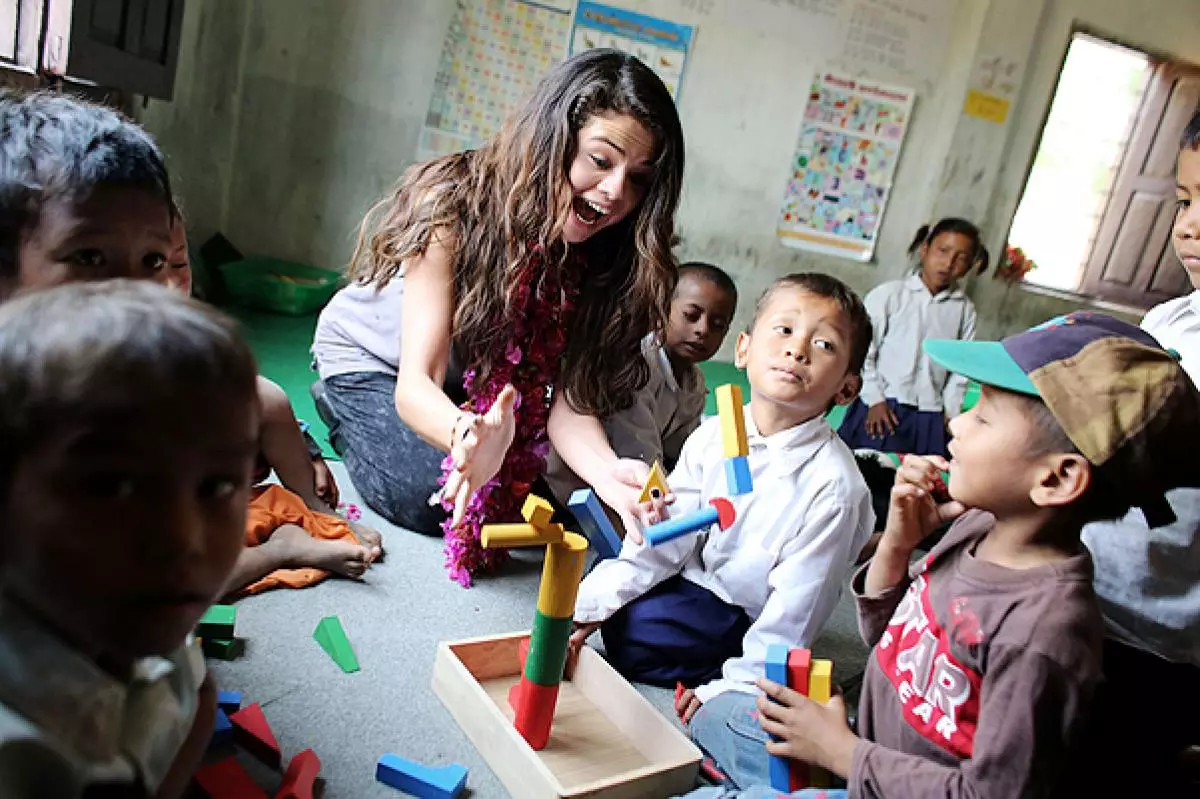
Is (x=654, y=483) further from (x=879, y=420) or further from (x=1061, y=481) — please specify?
(x=879, y=420)

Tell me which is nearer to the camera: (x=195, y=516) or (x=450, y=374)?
(x=195, y=516)

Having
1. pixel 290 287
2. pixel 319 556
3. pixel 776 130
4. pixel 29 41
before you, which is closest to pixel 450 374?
pixel 319 556

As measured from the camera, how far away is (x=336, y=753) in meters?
1.23

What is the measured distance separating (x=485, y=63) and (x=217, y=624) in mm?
3074

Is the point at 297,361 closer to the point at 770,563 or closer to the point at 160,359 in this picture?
the point at 770,563

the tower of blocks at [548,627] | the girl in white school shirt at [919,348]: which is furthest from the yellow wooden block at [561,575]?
the girl in white school shirt at [919,348]

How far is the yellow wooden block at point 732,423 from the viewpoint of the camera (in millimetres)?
1284

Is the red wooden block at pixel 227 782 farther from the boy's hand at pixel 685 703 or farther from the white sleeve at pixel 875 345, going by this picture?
the white sleeve at pixel 875 345

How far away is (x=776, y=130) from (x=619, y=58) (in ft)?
9.75

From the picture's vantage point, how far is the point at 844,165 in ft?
15.3

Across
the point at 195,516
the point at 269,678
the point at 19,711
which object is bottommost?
the point at 269,678

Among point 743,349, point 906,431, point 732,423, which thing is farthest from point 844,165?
point 732,423

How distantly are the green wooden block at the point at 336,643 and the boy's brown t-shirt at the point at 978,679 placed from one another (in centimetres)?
79

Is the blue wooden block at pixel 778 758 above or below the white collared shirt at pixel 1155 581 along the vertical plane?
below
